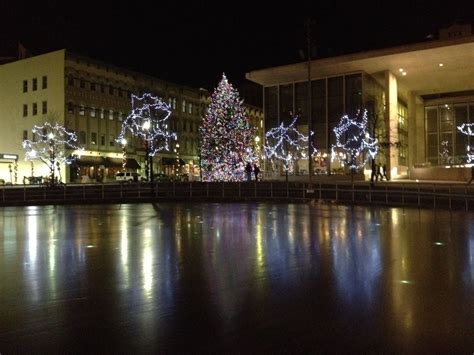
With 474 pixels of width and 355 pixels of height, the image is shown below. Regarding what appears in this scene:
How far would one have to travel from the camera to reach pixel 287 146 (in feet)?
174

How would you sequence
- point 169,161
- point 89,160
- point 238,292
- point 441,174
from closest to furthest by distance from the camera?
point 238,292
point 441,174
point 89,160
point 169,161

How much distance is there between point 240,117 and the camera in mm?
43562

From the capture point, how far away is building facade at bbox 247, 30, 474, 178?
46.7 m

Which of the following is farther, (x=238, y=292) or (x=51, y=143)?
(x=51, y=143)

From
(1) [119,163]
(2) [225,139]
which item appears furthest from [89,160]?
(2) [225,139]

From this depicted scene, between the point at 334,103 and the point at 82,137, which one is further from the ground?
the point at 334,103

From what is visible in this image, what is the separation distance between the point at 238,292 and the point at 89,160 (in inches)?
2408

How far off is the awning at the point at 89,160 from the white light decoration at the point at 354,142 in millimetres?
31022

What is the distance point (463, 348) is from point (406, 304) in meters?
1.81

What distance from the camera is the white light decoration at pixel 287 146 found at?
52156 mm

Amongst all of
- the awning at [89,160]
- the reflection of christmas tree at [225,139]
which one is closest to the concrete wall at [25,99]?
the awning at [89,160]

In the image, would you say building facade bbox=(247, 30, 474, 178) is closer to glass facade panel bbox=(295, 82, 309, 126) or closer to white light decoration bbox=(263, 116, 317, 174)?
glass facade panel bbox=(295, 82, 309, 126)

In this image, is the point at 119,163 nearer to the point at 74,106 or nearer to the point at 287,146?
the point at 74,106

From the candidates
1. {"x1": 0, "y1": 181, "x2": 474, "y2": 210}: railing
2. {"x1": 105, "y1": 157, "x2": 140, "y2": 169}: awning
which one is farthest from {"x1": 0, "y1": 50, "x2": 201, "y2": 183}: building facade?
{"x1": 0, "y1": 181, "x2": 474, "y2": 210}: railing
